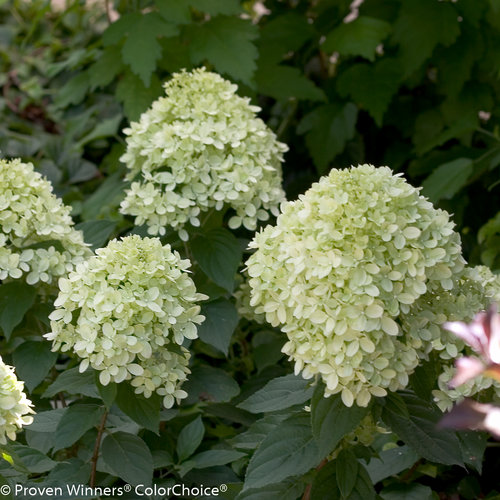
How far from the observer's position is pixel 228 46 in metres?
2.99

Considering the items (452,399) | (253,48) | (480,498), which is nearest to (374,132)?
(253,48)

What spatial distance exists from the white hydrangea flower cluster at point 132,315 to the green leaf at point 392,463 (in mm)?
557

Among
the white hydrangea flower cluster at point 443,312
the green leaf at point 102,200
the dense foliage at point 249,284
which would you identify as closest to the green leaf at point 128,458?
the dense foliage at point 249,284

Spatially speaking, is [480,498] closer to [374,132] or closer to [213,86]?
[213,86]

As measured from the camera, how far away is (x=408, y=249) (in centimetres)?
154

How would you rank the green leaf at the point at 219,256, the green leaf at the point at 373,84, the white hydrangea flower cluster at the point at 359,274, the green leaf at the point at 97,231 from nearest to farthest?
the white hydrangea flower cluster at the point at 359,274, the green leaf at the point at 219,256, the green leaf at the point at 97,231, the green leaf at the point at 373,84

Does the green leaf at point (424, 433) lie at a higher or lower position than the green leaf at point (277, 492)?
higher

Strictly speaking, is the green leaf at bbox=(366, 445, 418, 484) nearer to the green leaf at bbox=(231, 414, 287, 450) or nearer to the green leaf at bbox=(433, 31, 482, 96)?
the green leaf at bbox=(231, 414, 287, 450)

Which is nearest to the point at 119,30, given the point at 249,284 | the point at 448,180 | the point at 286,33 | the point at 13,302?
the point at 286,33

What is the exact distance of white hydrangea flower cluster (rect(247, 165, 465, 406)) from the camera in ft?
4.91

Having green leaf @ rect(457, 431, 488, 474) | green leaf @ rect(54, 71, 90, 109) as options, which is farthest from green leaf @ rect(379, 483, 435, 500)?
green leaf @ rect(54, 71, 90, 109)

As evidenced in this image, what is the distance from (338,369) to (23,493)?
709 mm

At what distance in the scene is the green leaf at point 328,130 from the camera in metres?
3.46

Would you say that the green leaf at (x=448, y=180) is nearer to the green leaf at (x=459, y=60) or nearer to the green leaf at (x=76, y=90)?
the green leaf at (x=459, y=60)
